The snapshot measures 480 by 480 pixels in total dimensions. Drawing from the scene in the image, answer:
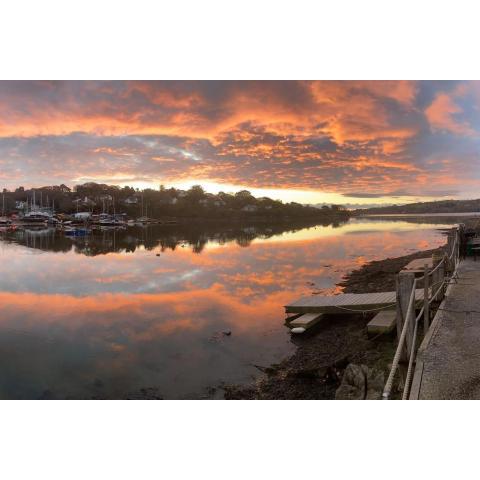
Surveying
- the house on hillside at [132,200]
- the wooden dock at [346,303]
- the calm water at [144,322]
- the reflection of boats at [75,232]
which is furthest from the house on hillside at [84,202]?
the wooden dock at [346,303]

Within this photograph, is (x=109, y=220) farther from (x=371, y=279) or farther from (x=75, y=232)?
(x=371, y=279)

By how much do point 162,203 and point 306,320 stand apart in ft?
79.1

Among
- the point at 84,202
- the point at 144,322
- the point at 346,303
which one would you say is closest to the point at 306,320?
the point at 346,303

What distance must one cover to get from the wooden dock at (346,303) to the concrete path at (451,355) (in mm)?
869

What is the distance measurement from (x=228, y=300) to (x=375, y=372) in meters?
6.02

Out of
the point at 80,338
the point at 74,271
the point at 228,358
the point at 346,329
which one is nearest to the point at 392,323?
the point at 346,329

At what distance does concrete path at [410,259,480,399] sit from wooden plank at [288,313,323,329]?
2115 millimetres

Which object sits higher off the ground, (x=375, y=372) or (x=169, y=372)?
(x=375, y=372)

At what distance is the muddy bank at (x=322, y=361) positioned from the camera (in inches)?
207

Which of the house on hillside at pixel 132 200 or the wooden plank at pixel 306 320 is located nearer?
the wooden plank at pixel 306 320

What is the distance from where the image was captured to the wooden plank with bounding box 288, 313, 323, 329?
7.47 meters

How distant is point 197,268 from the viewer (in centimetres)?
1588

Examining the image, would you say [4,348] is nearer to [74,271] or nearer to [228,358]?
[228,358]

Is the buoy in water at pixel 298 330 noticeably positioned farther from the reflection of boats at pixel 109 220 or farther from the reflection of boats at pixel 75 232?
the reflection of boats at pixel 109 220
